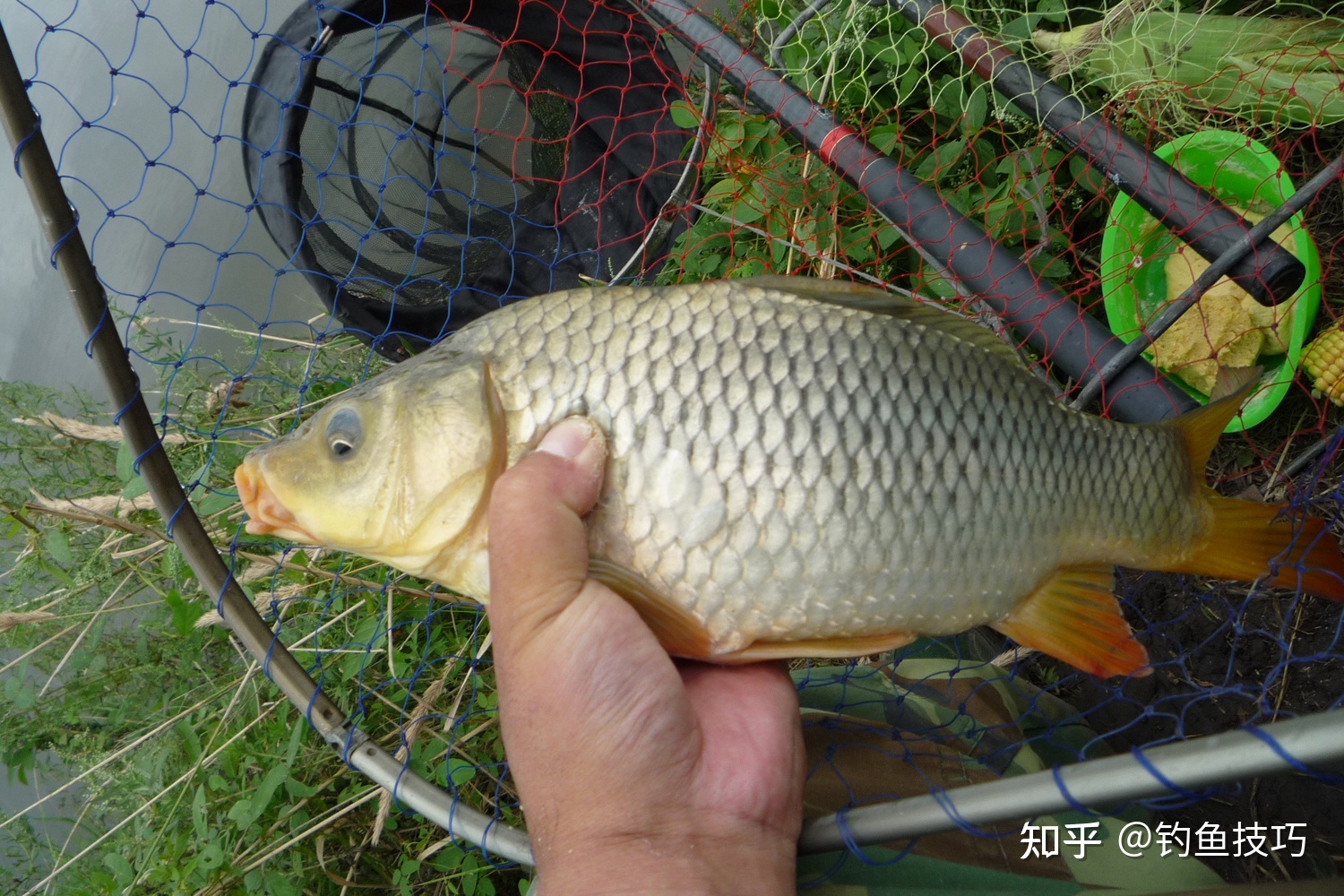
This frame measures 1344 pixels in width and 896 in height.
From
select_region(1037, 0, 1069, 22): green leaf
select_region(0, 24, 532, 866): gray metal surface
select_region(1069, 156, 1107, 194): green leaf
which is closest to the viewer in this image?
select_region(0, 24, 532, 866): gray metal surface

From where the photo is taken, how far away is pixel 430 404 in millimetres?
1137

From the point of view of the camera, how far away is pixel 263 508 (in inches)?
46.6

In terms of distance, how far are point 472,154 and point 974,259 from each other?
1793 millimetres

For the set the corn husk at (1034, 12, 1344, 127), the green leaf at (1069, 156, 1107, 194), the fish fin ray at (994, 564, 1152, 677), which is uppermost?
the corn husk at (1034, 12, 1344, 127)

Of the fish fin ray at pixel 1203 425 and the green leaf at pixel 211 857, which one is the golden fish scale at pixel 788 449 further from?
the green leaf at pixel 211 857

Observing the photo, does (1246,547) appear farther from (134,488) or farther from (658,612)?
(134,488)

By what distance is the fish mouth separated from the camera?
1.18 metres

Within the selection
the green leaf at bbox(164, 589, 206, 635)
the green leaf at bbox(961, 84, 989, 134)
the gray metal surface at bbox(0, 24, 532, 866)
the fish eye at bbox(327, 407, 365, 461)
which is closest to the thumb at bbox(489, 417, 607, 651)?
the fish eye at bbox(327, 407, 365, 461)

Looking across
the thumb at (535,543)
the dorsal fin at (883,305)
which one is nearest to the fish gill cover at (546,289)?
the dorsal fin at (883,305)

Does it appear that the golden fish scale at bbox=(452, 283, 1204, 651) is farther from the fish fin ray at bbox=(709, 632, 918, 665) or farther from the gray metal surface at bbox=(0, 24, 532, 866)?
the gray metal surface at bbox=(0, 24, 532, 866)

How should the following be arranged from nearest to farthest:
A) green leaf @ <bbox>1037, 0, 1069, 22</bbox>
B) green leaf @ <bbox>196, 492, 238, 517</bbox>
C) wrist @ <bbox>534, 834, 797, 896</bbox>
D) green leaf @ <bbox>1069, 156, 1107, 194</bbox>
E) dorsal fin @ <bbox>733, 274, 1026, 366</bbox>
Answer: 1. wrist @ <bbox>534, 834, 797, 896</bbox>
2. dorsal fin @ <bbox>733, 274, 1026, 366</bbox>
3. green leaf @ <bbox>196, 492, 238, 517</bbox>
4. green leaf @ <bbox>1069, 156, 1107, 194</bbox>
5. green leaf @ <bbox>1037, 0, 1069, 22</bbox>

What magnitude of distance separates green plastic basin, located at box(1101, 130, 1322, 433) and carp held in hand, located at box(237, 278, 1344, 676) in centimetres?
79

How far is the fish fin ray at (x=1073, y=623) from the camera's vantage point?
131 cm

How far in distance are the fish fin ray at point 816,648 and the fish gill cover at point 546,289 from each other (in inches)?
12.9
